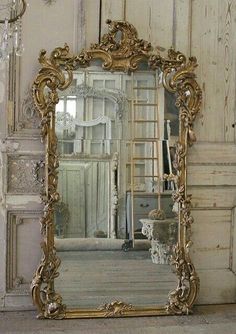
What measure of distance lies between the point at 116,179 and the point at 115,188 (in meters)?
0.06

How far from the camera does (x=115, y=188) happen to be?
3047mm

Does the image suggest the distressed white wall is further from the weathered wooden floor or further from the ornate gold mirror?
the weathered wooden floor

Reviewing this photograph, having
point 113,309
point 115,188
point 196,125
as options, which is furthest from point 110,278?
point 196,125

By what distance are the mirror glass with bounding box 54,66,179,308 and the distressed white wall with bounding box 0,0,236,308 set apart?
226 millimetres

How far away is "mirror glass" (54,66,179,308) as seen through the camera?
300cm

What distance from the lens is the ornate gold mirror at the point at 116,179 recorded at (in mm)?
2973

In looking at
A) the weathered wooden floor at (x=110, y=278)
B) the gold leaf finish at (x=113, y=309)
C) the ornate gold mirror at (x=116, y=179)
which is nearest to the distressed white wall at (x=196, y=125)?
the ornate gold mirror at (x=116, y=179)

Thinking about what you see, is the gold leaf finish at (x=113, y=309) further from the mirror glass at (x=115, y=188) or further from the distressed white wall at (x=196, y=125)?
the distressed white wall at (x=196, y=125)

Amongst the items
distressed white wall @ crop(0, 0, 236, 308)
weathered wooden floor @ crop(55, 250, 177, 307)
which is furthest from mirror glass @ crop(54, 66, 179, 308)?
distressed white wall @ crop(0, 0, 236, 308)

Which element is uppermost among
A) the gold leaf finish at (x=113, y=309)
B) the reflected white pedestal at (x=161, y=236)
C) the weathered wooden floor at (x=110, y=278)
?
the reflected white pedestal at (x=161, y=236)

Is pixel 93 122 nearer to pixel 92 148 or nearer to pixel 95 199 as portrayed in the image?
pixel 92 148

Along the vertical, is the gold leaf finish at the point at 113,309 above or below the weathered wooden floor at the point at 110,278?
below

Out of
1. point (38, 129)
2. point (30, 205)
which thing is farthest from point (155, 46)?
point (30, 205)

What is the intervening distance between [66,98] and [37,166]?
474 mm
